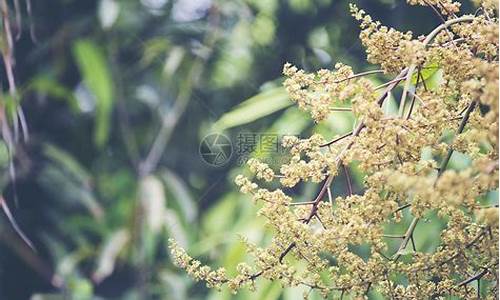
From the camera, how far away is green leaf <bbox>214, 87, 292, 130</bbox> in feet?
3.20

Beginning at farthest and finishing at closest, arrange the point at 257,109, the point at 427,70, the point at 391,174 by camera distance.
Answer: the point at 257,109
the point at 427,70
the point at 391,174

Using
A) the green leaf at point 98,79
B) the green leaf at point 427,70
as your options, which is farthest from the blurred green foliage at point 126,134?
the green leaf at point 427,70

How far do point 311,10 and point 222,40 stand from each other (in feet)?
0.36

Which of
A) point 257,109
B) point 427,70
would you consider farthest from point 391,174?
point 257,109

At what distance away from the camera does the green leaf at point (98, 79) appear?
3.35ft

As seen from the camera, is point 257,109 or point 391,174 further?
point 257,109

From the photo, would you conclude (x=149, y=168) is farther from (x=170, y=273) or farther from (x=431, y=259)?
(x=431, y=259)

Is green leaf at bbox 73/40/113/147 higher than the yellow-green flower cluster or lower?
lower

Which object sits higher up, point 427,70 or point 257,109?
point 427,70

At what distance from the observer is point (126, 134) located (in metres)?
1.02

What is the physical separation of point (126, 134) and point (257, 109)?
163mm

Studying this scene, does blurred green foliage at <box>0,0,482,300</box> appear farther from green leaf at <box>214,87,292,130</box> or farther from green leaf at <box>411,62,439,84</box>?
green leaf at <box>411,62,439,84</box>

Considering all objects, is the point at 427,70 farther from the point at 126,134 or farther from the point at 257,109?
the point at 126,134

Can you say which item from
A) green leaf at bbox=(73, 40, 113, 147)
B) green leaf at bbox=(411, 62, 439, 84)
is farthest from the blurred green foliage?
green leaf at bbox=(411, 62, 439, 84)
